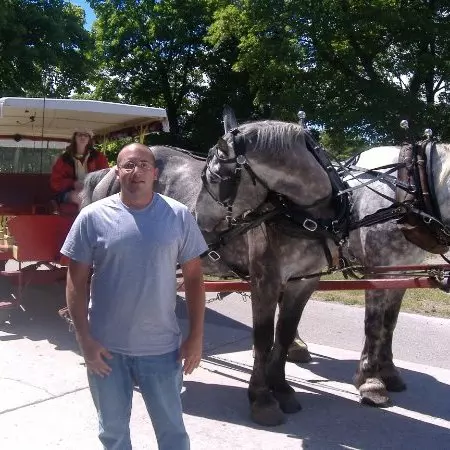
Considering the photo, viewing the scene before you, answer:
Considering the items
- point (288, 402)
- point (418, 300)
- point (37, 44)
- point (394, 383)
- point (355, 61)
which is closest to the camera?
point (288, 402)

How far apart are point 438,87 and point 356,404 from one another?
14525mm

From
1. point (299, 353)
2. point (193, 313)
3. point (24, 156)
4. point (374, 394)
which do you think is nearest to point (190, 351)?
point (193, 313)

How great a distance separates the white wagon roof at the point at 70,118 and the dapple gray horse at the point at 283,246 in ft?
7.83

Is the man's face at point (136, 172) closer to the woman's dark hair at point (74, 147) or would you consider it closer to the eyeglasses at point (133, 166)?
the eyeglasses at point (133, 166)

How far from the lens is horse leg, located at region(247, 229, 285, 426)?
165 inches

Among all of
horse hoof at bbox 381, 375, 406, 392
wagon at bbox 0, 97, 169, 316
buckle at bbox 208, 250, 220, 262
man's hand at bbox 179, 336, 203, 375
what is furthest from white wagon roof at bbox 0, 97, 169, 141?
man's hand at bbox 179, 336, 203, 375

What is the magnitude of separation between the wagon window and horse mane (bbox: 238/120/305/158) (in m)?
6.03

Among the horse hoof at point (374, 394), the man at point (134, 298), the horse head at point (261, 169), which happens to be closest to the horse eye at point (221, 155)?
the horse head at point (261, 169)

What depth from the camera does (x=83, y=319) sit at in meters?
2.62

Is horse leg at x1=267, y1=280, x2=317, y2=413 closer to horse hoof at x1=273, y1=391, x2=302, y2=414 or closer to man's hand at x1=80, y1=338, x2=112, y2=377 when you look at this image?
horse hoof at x1=273, y1=391, x2=302, y2=414

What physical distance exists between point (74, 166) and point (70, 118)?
1.01 metres

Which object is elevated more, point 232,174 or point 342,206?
point 232,174

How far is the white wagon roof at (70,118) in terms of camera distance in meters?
6.71

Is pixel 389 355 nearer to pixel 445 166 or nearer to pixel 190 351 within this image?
pixel 445 166
